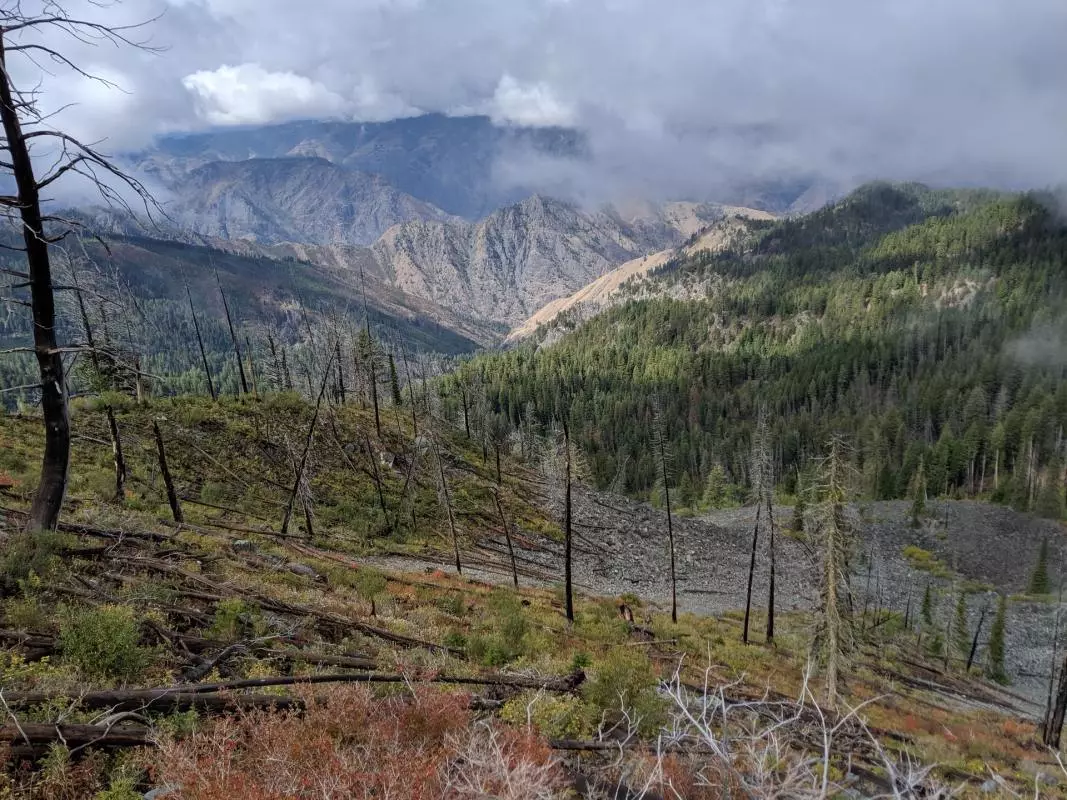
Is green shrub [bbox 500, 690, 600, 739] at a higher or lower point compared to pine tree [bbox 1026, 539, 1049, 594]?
higher

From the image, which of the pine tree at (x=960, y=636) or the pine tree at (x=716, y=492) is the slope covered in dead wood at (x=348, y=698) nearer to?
the pine tree at (x=960, y=636)

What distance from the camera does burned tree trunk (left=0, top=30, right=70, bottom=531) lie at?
855 cm

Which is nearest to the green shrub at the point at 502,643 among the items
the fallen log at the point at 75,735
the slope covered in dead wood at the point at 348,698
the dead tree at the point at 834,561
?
the slope covered in dead wood at the point at 348,698

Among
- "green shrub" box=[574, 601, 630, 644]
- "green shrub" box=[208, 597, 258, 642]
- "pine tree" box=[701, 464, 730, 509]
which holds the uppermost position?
"green shrub" box=[208, 597, 258, 642]

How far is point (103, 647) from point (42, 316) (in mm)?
6411

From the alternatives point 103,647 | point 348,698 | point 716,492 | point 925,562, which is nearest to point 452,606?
point 103,647

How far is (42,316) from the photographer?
9539mm

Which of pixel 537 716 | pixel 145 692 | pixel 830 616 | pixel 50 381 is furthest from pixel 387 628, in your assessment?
pixel 830 616

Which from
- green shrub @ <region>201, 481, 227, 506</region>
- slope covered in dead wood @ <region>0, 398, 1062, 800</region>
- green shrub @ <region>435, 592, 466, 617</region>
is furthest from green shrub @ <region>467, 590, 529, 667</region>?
green shrub @ <region>201, 481, 227, 506</region>

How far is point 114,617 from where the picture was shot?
668 centimetres

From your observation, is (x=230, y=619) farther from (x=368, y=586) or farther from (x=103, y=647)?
(x=368, y=586)

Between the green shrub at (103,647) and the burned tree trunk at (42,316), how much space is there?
202 inches

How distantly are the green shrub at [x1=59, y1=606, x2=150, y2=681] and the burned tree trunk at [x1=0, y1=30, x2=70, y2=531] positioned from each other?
5.13 meters

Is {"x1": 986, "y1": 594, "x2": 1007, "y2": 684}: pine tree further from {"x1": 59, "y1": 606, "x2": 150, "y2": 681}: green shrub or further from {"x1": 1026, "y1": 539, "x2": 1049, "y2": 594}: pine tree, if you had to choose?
{"x1": 59, "y1": 606, "x2": 150, "y2": 681}: green shrub
